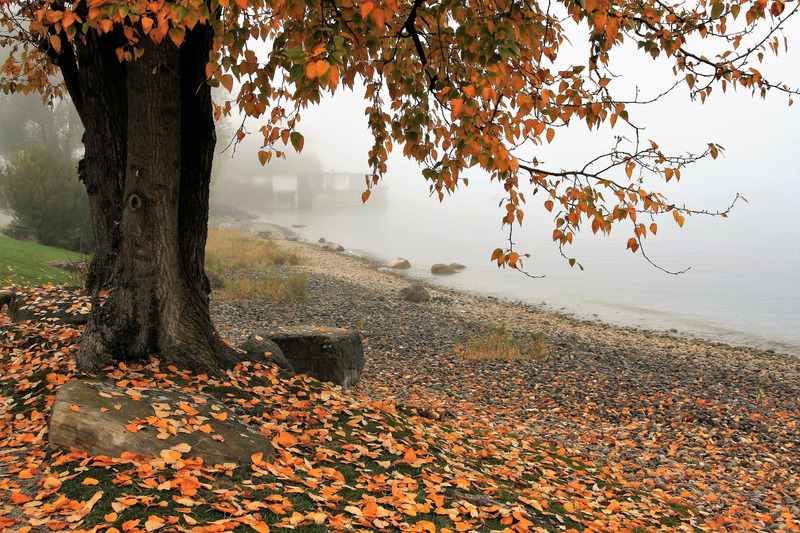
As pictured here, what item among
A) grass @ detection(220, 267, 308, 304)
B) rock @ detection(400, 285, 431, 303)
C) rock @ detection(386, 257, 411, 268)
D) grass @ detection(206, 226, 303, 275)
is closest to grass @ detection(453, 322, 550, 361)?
rock @ detection(400, 285, 431, 303)

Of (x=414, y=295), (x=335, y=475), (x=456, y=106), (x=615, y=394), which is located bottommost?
(x=615, y=394)

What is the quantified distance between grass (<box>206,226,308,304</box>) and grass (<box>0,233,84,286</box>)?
13.5 feet

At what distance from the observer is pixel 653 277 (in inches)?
1296

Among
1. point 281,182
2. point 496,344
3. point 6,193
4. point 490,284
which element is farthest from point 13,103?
point 281,182

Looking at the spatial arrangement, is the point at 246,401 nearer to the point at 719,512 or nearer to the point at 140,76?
the point at 140,76

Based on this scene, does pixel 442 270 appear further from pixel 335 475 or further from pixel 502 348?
pixel 335 475

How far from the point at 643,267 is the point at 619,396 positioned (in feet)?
96.4

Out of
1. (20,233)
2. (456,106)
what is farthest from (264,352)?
(20,233)

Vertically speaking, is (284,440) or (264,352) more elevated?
(264,352)

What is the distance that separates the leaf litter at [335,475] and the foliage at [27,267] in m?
5.77

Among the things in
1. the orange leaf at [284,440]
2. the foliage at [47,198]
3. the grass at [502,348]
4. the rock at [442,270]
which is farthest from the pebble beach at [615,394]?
the rock at [442,270]

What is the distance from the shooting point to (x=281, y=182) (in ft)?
362

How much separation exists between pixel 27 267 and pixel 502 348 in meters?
12.6

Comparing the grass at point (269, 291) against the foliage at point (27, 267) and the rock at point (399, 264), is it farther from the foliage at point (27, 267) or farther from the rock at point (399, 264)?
the rock at point (399, 264)
